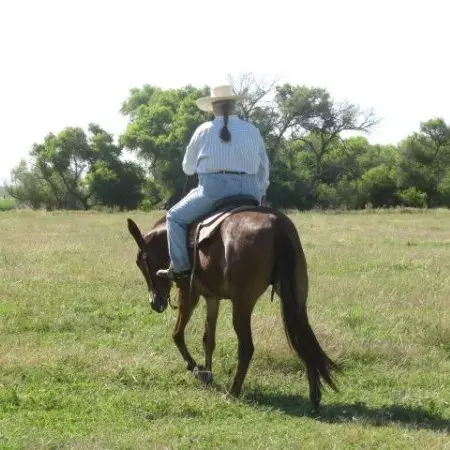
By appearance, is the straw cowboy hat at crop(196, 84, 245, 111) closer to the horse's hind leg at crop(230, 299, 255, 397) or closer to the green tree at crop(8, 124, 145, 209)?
the horse's hind leg at crop(230, 299, 255, 397)

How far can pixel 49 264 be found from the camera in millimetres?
14383

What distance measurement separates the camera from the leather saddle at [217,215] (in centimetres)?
623

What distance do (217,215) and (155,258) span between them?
51.5 inches

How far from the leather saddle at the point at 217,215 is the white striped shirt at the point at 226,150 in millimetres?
269

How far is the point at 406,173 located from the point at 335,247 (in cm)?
4225

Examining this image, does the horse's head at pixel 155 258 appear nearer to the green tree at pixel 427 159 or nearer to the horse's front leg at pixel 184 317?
the horse's front leg at pixel 184 317

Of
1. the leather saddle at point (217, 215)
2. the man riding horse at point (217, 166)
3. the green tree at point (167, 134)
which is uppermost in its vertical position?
the green tree at point (167, 134)

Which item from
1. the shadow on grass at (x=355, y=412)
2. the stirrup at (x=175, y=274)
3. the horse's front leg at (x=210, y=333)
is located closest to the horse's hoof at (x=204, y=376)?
the horse's front leg at (x=210, y=333)

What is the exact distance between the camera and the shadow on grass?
5.54 m

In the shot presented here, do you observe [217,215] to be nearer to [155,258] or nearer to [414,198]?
[155,258]

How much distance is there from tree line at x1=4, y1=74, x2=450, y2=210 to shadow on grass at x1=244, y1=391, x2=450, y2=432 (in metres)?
48.9

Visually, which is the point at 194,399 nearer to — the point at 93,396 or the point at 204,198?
the point at 93,396

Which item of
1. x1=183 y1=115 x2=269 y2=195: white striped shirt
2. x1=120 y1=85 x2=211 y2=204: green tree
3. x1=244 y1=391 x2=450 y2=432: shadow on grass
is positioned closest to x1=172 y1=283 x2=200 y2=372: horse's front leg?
x1=244 y1=391 x2=450 y2=432: shadow on grass

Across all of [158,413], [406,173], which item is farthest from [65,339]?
[406,173]
